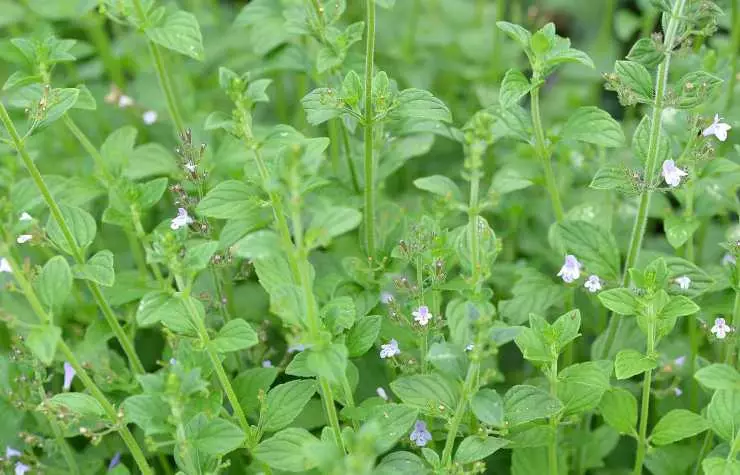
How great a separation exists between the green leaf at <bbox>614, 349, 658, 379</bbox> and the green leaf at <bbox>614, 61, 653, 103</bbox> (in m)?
0.73

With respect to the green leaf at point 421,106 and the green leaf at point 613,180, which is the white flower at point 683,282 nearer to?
the green leaf at point 613,180

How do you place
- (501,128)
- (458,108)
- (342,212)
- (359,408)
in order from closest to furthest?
(342,212)
(359,408)
(501,128)
(458,108)

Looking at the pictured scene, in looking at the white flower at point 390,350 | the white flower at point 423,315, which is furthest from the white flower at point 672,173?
the white flower at point 390,350

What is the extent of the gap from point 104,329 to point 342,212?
1.29m

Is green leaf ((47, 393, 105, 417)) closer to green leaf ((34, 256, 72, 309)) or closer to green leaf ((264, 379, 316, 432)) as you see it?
green leaf ((34, 256, 72, 309))

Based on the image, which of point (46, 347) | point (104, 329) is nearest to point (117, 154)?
point (104, 329)

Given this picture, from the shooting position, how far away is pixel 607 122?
2791 mm

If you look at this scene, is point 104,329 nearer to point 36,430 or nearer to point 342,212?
point 36,430

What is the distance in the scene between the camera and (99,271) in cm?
259

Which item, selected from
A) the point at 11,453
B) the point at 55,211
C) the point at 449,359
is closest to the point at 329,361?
the point at 449,359

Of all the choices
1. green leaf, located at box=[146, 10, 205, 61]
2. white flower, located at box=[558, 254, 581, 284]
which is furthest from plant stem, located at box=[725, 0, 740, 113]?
green leaf, located at box=[146, 10, 205, 61]

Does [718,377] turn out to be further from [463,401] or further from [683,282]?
[463,401]

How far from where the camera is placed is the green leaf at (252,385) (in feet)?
9.09

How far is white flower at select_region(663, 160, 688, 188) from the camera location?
2611 millimetres
